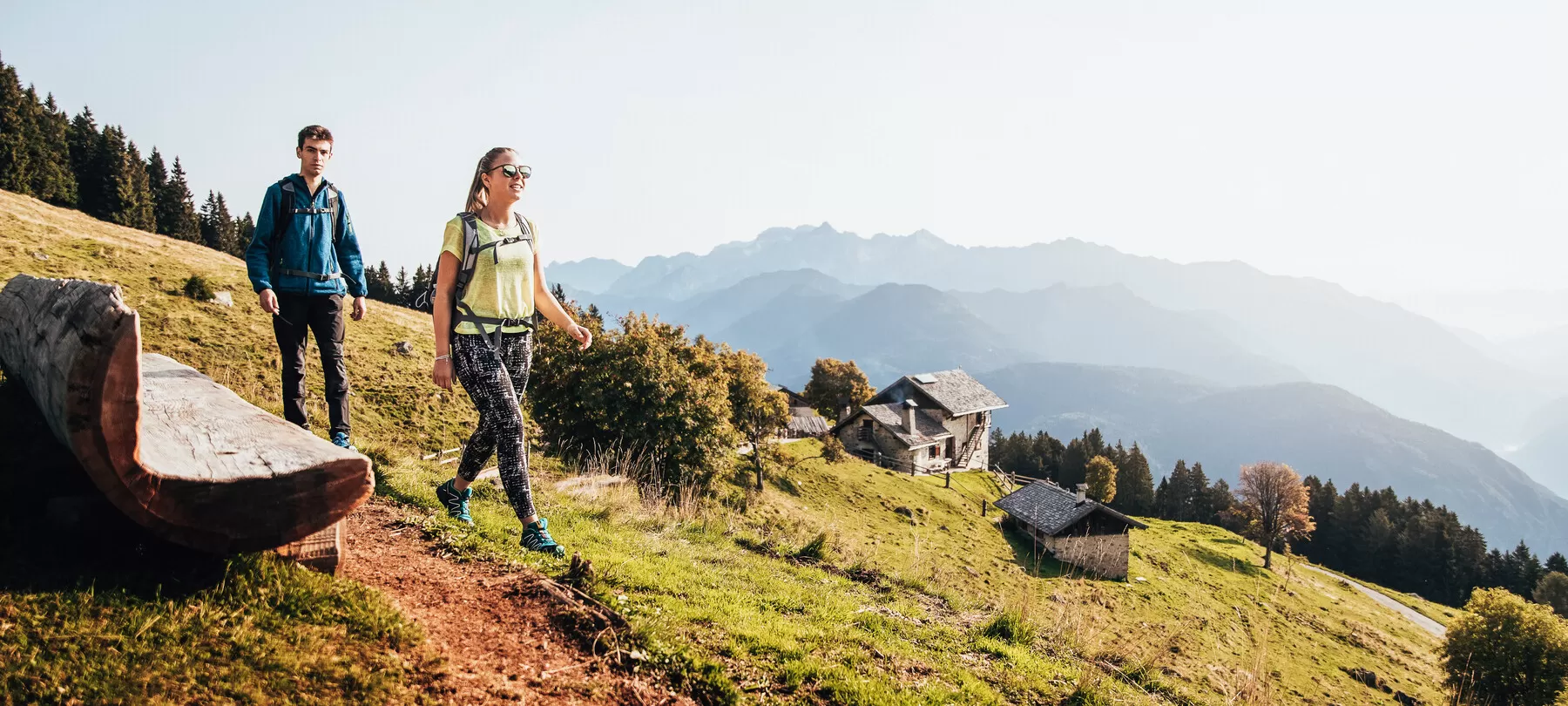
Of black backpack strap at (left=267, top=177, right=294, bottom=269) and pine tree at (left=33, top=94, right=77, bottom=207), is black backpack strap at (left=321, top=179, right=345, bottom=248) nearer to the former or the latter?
black backpack strap at (left=267, top=177, right=294, bottom=269)

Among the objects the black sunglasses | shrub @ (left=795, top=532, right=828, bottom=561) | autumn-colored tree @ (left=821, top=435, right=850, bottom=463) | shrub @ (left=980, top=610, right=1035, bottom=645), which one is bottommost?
autumn-colored tree @ (left=821, top=435, right=850, bottom=463)

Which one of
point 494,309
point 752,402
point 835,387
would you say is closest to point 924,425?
point 835,387

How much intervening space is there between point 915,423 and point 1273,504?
3338cm

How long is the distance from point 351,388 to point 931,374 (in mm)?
58197

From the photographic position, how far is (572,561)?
16.4 ft

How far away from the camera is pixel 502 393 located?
5121 millimetres

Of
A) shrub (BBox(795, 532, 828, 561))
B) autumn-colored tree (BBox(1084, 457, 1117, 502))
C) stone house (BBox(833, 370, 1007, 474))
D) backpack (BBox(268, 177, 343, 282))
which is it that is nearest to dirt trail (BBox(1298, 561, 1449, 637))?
autumn-colored tree (BBox(1084, 457, 1117, 502))

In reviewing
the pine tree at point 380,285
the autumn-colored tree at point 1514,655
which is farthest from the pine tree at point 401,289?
the autumn-colored tree at point 1514,655

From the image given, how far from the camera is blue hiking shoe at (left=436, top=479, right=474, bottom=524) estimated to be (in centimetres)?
611

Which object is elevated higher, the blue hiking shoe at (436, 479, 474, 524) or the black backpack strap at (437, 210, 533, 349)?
the black backpack strap at (437, 210, 533, 349)

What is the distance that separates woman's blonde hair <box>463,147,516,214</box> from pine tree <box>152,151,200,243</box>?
268ft

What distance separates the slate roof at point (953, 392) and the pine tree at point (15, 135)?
71290mm

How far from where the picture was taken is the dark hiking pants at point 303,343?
6.04 meters

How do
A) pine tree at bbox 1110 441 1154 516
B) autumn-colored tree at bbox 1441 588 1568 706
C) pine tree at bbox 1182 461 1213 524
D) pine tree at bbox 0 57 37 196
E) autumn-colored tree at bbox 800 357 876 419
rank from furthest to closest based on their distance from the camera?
pine tree at bbox 1182 461 1213 524
pine tree at bbox 1110 441 1154 516
autumn-colored tree at bbox 800 357 876 419
pine tree at bbox 0 57 37 196
autumn-colored tree at bbox 1441 588 1568 706
